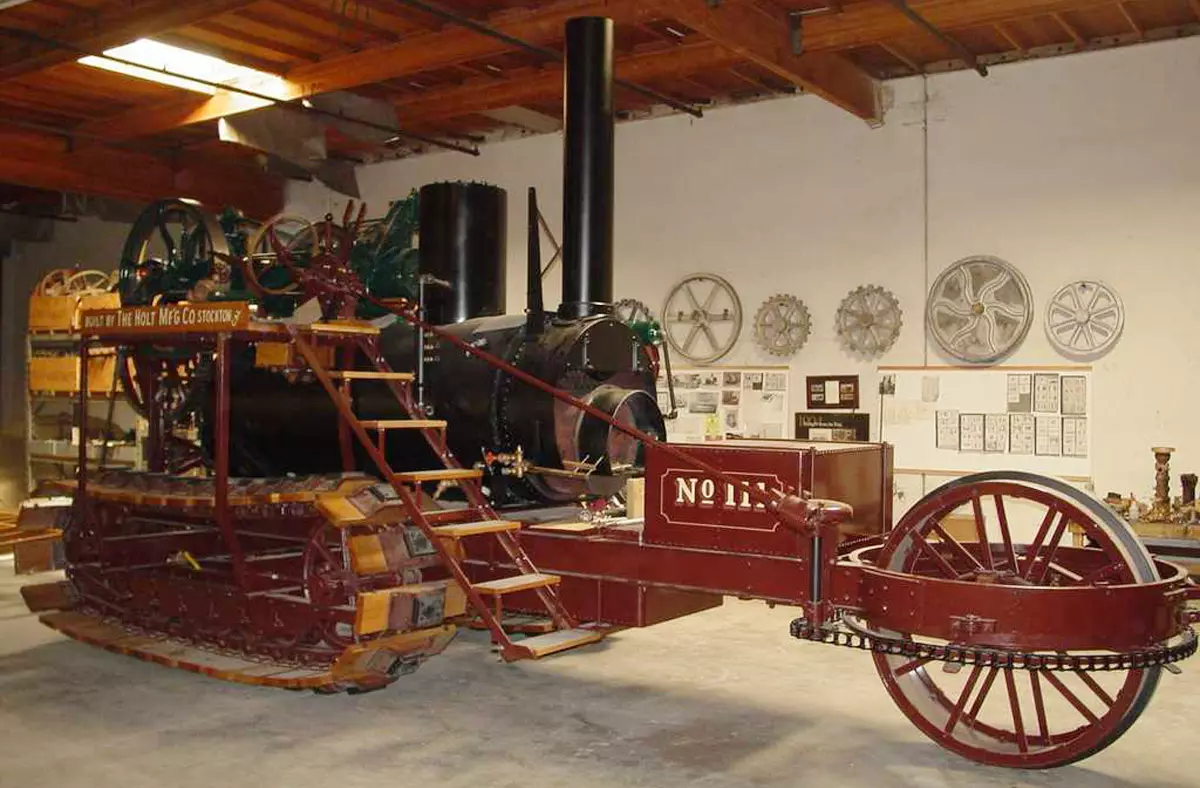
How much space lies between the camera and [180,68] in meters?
8.70

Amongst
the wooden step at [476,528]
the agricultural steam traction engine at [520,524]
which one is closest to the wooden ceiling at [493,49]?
the agricultural steam traction engine at [520,524]

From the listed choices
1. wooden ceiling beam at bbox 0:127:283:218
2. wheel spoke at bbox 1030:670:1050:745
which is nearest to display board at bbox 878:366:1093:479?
wheel spoke at bbox 1030:670:1050:745

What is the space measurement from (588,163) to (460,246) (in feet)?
2.80

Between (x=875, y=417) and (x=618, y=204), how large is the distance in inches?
119

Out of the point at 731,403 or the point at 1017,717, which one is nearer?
the point at 1017,717

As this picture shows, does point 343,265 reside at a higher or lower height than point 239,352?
higher

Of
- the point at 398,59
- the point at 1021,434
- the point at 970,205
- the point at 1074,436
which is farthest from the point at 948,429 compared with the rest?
the point at 398,59

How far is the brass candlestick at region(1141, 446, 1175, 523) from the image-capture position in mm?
7223

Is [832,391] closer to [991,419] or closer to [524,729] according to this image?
[991,419]

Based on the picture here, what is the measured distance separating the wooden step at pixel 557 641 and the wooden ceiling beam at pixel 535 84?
4.69m

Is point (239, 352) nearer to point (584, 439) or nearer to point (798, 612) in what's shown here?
point (584, 439)

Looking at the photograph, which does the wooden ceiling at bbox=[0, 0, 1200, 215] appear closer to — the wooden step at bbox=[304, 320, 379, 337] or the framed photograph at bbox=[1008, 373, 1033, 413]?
the wooden step at bbox=[304, 320, 379, 337]

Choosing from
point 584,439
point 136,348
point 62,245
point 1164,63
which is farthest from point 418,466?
point 62,245

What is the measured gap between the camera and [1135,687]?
409cm
